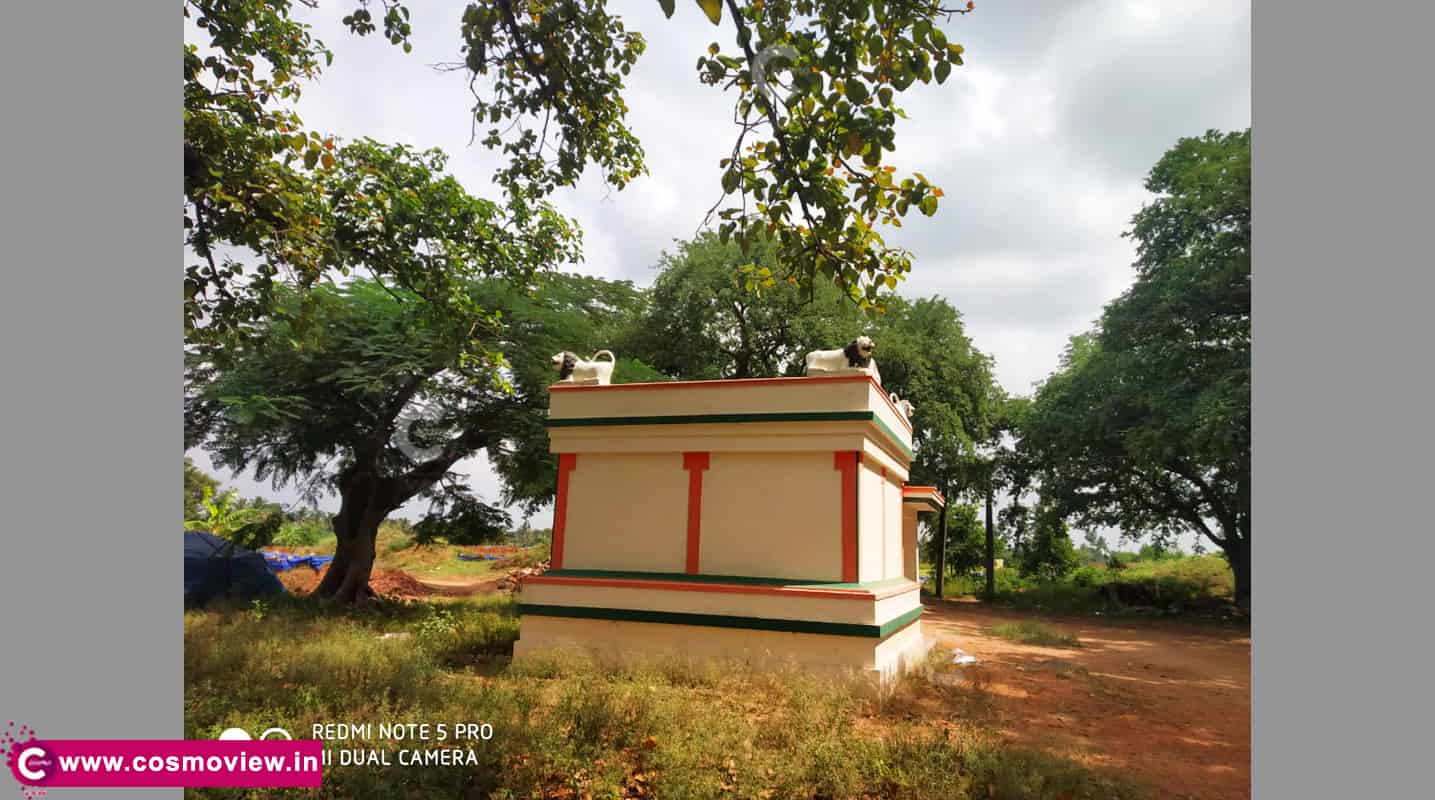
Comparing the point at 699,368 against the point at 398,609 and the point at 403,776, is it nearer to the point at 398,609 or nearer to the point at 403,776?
the point at 398,609

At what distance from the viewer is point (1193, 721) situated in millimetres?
7445

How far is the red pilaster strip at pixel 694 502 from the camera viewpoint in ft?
27.0

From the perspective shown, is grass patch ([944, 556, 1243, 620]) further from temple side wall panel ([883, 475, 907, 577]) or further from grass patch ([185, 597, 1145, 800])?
grass patch ([185, 597, 1145, 800])

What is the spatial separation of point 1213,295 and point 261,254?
1694 centimetres

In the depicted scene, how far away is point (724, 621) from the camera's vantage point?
24.7 feet

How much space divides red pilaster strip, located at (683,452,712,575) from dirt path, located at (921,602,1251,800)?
3.52 metres

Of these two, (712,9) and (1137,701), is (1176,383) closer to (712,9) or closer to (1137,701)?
(1137,701)

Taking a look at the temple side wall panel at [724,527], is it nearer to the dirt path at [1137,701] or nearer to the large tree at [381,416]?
the dirt path at [1137,701]

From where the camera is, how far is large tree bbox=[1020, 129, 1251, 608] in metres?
14.8

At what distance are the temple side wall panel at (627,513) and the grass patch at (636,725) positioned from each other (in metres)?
1.31

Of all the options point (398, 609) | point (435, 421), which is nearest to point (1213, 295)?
point (435, 421)
